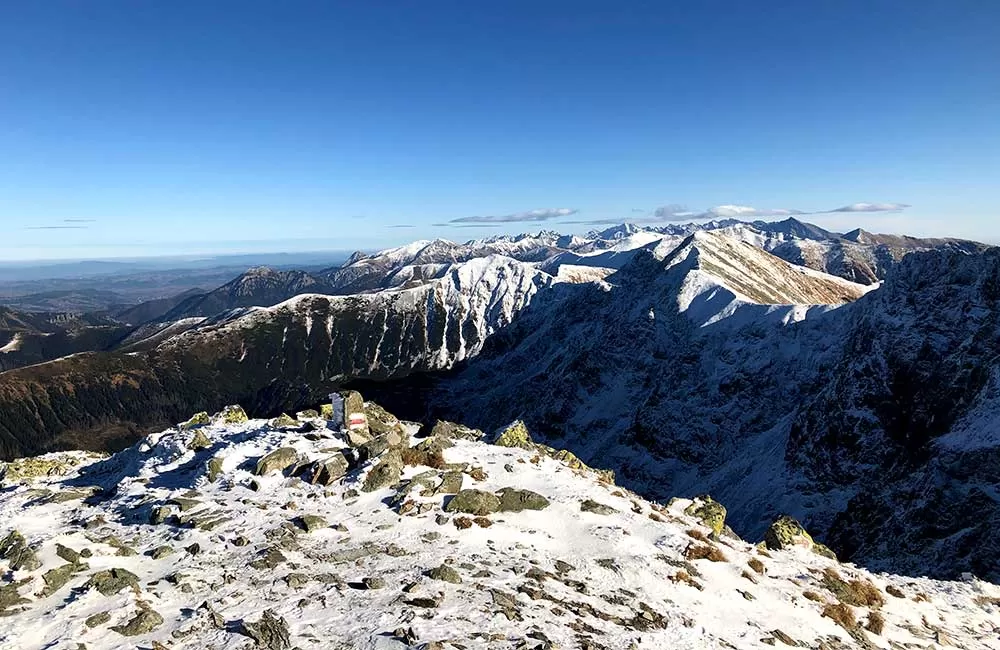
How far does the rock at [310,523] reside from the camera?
28234mm

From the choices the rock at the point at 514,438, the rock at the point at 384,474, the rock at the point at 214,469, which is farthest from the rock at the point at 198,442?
the rock at the point at 514,438

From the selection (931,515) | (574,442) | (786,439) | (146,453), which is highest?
(146,453)

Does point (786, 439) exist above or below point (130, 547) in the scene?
below

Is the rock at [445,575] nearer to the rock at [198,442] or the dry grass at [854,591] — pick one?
the dry grass at [854,591]

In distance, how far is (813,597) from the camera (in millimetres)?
Result: 28156

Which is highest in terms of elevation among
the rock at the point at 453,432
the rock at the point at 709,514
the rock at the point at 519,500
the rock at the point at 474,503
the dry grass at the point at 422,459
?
the dry grass at the point at 422,459

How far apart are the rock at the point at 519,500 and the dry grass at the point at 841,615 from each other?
49.8ft

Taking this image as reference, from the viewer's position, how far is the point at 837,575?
31969mm

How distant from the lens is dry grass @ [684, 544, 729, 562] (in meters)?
29.3

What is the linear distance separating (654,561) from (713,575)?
319 cm

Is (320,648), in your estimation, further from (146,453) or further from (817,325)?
(817,325)

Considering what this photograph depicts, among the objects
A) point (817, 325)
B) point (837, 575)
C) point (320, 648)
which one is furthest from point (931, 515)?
point (817, 325)

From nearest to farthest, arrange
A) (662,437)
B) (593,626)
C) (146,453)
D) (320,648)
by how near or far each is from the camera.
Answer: (320,648) → (593,626) → (146,453) → (662,437)

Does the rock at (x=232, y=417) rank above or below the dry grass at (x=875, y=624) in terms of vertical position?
above
